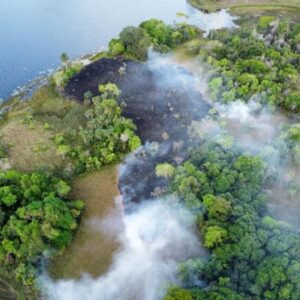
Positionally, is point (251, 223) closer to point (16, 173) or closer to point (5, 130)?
point (16, 173)

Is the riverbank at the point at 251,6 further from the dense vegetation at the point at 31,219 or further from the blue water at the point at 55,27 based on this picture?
the dense vegetation at the point at 31,219

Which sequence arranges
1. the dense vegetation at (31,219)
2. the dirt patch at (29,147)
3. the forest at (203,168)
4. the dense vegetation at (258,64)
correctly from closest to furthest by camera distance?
the forest at (203,168) < the dense vegetation at (31,219) < the dirt patch at (29,147) < the dense vegetation at (258,64)

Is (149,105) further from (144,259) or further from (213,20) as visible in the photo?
(213,20)

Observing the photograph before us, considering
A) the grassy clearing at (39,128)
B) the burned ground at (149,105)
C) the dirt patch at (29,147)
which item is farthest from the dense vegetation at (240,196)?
the grassy clearing at (39,128)

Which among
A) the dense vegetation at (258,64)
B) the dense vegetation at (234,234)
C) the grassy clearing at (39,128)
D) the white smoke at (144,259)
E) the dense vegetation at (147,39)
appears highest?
the dense vegetation at (147,39)

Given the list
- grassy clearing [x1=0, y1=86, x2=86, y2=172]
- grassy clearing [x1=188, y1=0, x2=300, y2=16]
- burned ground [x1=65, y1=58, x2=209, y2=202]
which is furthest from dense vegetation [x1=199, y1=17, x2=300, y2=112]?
grassy clearing [x1=0, y1=86, x2=86, y2=172]

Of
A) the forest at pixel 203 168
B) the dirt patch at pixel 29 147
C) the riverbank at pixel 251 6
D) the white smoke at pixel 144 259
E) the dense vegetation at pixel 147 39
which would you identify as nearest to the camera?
the forest at pixel 203 168
